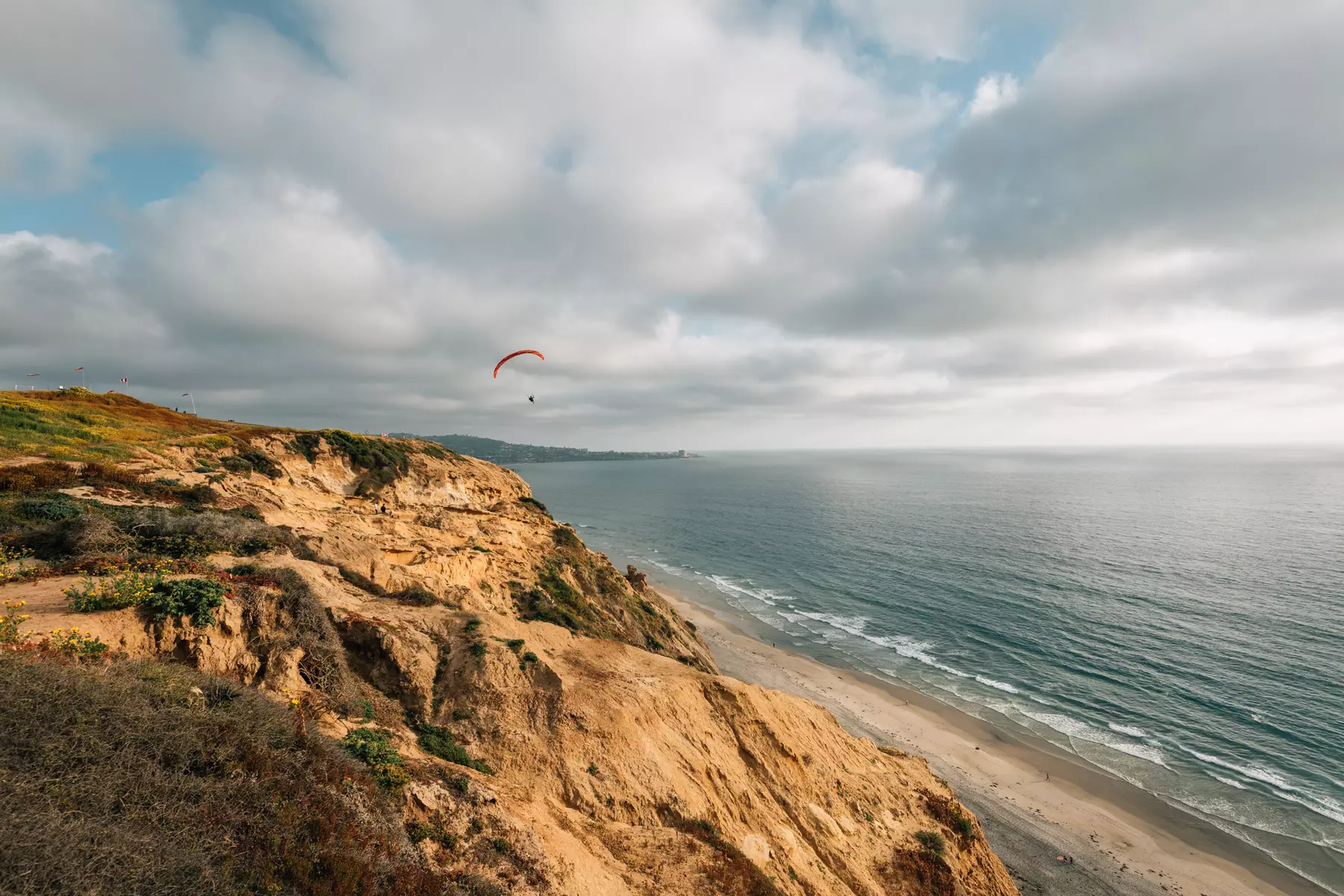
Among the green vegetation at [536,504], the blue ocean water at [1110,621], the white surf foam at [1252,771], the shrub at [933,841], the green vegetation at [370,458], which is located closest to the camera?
the shrub at [933,841]

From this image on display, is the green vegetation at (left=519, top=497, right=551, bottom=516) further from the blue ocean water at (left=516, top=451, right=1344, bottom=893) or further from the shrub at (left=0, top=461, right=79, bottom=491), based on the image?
the shrub at (left=0, top=461, right=79, bottom=491)

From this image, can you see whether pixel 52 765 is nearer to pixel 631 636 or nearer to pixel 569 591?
pixel 569 591

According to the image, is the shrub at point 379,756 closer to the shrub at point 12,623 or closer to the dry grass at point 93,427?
the shrub at point 12,623

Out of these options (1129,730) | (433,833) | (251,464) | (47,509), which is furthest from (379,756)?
(1129,730)

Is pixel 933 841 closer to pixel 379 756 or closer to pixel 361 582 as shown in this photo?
pixel 379 756

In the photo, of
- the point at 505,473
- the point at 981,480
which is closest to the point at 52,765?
the point at 505,473

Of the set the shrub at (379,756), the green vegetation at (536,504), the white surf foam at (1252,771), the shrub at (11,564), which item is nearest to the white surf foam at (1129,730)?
the white surf foam at (1252,771)
